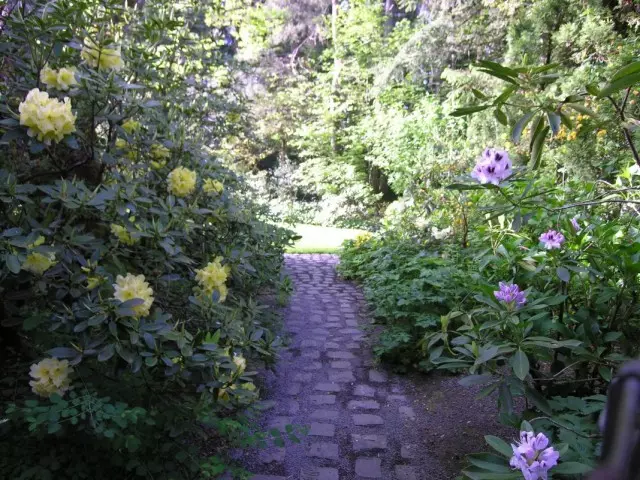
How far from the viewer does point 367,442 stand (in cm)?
239

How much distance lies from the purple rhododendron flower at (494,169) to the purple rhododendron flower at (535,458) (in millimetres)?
881

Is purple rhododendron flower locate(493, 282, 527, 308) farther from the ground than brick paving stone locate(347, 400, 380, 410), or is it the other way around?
purple rhododendron flower locate(493, 282, 527, 308)

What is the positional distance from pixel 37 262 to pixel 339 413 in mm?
1917

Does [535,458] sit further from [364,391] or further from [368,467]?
[364,391]

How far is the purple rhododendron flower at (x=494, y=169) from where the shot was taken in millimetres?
1618

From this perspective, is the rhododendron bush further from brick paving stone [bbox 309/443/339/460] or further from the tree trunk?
the tree trunk

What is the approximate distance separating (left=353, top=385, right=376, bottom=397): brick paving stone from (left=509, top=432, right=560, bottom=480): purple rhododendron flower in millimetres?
1864

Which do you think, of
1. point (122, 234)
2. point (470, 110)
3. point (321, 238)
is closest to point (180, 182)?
point (122, 234)

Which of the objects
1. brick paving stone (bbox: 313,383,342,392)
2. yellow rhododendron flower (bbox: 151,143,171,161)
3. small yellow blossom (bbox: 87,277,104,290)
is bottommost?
brick paving stone (bbox: 313,383,342,392)

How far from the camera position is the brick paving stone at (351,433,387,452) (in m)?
2.34

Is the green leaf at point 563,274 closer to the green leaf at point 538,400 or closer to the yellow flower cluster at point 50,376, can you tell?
the green leaf at point 538,400

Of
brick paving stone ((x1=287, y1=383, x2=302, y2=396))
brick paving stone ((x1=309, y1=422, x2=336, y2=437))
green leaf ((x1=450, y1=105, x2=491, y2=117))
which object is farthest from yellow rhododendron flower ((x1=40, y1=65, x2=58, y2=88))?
brick paving stone ((x1=287, y1=383, x2=302, y2=396))

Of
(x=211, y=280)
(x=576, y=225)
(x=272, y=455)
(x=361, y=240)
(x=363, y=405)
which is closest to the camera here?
(x=211, y=280)

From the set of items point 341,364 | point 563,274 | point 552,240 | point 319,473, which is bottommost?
point 319,473
